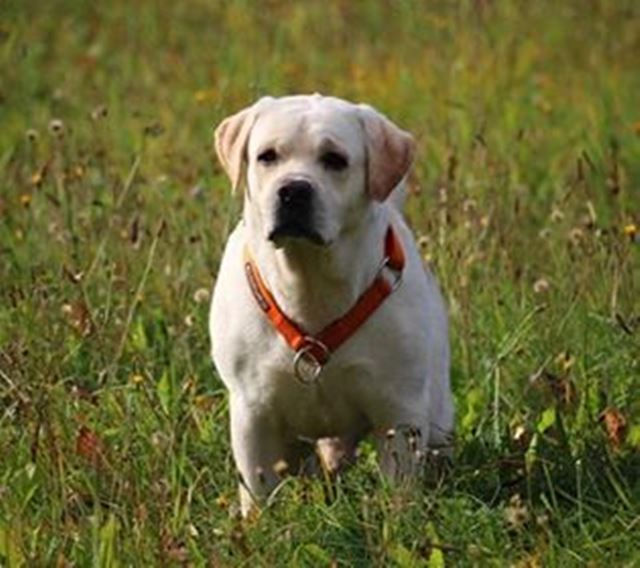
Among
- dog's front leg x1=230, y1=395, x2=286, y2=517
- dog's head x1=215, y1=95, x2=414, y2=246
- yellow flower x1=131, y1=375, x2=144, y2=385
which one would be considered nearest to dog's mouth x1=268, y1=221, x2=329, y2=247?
dog's head x1=215, y1=95, x2=414, y2=246

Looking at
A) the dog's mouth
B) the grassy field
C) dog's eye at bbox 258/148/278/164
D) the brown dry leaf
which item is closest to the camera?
the grassy field

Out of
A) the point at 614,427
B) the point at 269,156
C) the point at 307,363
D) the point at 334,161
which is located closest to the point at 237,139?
the point at 269,156

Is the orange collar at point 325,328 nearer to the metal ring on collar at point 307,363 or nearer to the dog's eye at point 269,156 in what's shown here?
the metal ring on collar at point 307,363

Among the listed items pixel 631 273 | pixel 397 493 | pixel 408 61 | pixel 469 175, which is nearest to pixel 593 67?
pixel 408 61

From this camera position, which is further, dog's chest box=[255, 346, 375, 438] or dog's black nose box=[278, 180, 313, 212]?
dog's chest box=[255, 346, 375, 438]

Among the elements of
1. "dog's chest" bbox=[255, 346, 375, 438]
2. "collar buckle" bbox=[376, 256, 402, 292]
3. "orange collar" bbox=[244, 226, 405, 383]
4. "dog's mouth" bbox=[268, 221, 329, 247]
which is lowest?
"dog's chest" bbox=[255, 346, 375, 438]

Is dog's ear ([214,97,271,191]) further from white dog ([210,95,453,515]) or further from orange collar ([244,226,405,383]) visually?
orange collar ([244,226,405,383])

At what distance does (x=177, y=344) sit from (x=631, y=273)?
135 cm

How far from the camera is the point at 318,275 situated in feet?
17.7

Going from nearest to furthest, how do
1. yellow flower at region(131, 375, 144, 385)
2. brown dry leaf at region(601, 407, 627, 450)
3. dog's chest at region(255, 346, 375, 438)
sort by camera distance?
dog's chest at region(255, 346, 375, 438)
yellow flower at region(131, 375, 144, 385)
brown dry leaf at region(601, 407, 627, 450)

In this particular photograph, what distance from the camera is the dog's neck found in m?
5.39

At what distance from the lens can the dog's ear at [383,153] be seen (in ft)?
17.3

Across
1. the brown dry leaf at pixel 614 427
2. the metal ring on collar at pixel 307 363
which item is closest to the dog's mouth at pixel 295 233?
the metal ring on collar at pixel 307 363

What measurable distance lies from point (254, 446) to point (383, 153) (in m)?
0.79
